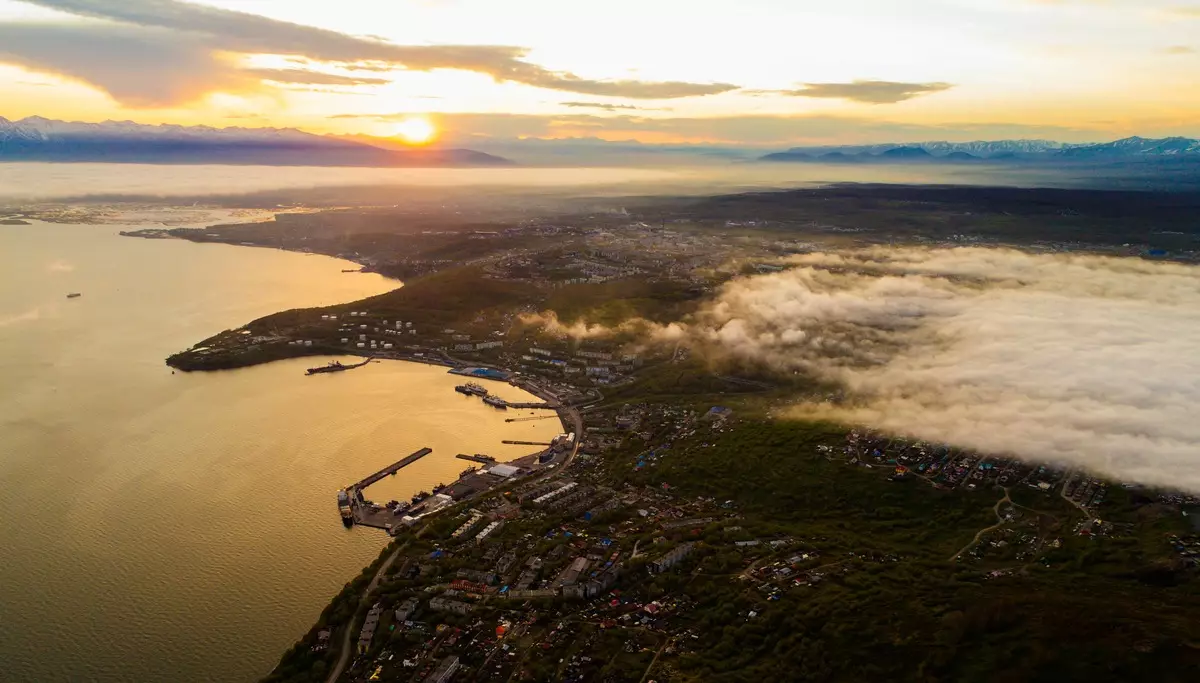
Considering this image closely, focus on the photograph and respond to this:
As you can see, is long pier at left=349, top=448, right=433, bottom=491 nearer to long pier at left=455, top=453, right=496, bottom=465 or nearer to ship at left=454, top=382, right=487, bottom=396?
long pier at left=455, top=453, right=496, bottom=465

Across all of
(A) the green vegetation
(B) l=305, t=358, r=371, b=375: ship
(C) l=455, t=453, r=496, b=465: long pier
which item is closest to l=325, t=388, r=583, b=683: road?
(C) l=455, t=453, r=496, b=465: long pier

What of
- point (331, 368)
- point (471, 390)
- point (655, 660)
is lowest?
point (655, 660)

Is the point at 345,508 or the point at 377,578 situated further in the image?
the point at 345,508

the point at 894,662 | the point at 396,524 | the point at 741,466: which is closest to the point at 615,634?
the point at 894,662

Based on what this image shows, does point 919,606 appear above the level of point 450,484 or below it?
above

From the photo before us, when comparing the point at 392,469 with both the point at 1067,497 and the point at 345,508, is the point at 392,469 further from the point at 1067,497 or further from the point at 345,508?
the point at 1067,497

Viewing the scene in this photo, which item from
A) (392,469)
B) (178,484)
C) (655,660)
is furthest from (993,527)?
(178,484)
